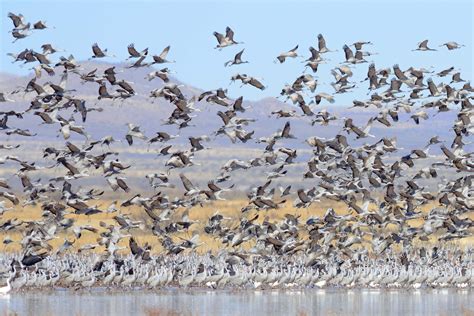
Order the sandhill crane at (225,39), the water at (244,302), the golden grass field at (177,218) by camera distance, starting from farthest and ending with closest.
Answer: the golden grass field at (177,218) < the sandhill crane at (225,39) < the water at (244,302)

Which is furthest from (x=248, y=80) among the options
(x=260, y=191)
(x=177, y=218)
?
(x=177, y=218)

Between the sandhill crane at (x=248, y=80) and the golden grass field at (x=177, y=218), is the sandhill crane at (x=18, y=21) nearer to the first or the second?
the sandhill crane at (x=248, y=80)

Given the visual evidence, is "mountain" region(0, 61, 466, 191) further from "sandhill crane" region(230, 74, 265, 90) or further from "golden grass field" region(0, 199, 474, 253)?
"sandhill crane" region(230, 74, 265, 90)

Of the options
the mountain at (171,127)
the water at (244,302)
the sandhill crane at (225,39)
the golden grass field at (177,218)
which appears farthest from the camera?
the mountain at (171,127)

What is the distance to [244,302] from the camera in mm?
33406

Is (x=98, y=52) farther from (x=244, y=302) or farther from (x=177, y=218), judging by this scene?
(x=177, y=218)

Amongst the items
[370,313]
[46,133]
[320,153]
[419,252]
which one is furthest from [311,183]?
[46,133]

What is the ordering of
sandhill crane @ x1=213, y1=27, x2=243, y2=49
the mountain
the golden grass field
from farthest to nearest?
the mountain < the golden grass field < sandhill crane @ x1=213, y1=27, x2=243, y2=49

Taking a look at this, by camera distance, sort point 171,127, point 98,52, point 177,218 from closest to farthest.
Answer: point 98,52
point 177,218
point 171,127

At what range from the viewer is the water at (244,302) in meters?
30.6

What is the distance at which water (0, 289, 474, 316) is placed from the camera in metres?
30.6

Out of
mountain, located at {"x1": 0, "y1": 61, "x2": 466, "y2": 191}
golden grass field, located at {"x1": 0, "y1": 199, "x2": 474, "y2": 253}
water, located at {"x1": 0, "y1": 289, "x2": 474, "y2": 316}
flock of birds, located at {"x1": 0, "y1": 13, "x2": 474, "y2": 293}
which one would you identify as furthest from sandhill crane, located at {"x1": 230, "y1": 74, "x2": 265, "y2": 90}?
mountain, located at {"x1": 0, "y1": 61, "x2": 466, "y2": 191}

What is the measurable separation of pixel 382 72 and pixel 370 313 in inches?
262

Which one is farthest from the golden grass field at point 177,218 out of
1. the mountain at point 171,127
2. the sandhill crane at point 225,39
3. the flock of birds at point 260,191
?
the mountain at point 171,127
